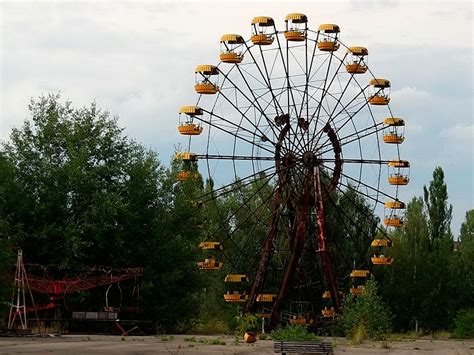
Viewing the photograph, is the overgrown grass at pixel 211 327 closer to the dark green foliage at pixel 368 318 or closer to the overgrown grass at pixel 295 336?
the dark green foliage at pixel 368 318

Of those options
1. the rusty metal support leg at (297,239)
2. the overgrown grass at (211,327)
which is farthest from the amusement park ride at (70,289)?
the overgrown grass at (211,327)

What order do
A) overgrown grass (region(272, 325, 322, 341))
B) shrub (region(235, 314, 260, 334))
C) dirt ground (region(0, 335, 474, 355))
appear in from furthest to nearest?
shrub (region(235, 314, 260, 334))
dirt ground (region(0, 335, 474, 355))
overgrown grass (region(272, 325, 322, 341))

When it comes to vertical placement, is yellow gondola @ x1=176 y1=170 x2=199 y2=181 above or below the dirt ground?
above

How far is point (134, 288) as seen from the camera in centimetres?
4847

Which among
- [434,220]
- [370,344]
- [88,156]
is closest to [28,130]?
[88,156]

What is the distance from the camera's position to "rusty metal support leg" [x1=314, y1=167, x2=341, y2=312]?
44969mm

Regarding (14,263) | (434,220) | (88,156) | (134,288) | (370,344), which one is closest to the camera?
(370,344)

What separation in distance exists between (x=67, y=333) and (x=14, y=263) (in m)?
4.13

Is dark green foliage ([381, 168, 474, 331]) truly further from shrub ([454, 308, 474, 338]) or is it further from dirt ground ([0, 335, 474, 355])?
dirt ground ([0, 335, 474, 355])

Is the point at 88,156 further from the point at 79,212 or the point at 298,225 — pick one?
the point at 298,225

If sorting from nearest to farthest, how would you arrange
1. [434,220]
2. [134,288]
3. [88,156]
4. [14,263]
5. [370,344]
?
1. [370,344]
2. [14,263]
3. [134,288]
4. [88,156]
5. [434,220]

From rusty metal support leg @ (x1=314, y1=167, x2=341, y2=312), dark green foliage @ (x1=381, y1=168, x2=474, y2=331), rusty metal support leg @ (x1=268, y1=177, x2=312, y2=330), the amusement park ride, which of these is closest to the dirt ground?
the amusement park ride

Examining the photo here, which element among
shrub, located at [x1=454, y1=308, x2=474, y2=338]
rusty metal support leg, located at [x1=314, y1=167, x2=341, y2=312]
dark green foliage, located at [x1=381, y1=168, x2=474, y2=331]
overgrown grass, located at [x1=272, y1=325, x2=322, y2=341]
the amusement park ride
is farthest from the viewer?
dark green foliage, located at [x1=381, y1=168, x2=474, y2=331]

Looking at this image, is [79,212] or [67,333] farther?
[79,212]
